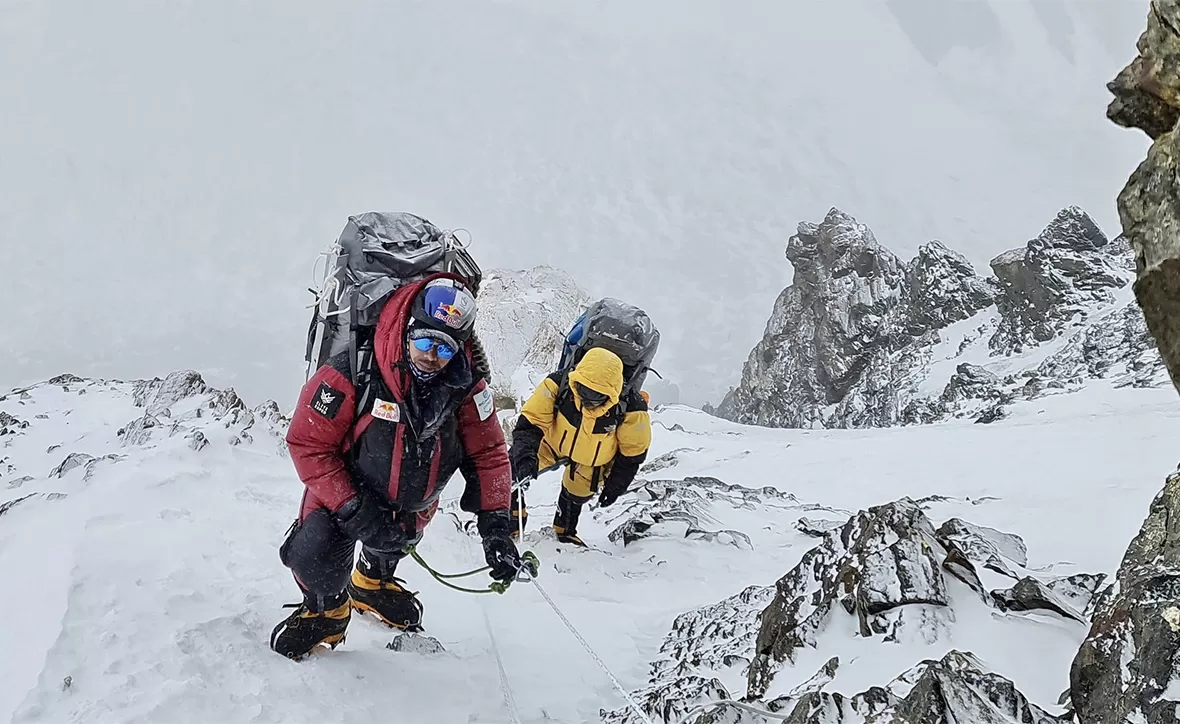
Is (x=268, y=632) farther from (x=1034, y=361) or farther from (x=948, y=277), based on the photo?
(x=948, y=277)

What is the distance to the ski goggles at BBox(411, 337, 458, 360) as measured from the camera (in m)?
4.53

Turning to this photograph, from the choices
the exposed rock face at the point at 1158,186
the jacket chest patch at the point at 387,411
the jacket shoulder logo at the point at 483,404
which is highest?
the exposed rock face at the point at 1158,186

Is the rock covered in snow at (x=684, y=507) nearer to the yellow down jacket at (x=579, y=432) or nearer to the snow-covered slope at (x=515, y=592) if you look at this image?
the snow-covered slope at (x=515, y=592)

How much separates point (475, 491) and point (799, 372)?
41560 mm

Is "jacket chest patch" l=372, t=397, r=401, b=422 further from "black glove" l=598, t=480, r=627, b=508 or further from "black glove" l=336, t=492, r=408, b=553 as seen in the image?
"black glove" l=598, t=480, r=627, b=508

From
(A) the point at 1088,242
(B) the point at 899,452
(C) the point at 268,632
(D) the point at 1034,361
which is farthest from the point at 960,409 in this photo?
(C) the point at 268,632

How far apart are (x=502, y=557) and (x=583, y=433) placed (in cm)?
323

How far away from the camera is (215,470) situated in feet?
31.5

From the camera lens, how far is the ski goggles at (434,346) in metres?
4.53

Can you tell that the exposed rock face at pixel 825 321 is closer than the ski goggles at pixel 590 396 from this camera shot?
No

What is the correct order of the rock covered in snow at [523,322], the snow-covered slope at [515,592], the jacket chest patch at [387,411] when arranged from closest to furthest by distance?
the snow-covered slope at [515,592]
the jacket chest patch at [387,411]
the rock covered in snow at [523,322]

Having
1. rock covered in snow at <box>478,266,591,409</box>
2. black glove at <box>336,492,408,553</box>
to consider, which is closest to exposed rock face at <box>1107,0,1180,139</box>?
black glove at <box>336,492,408,553</box>

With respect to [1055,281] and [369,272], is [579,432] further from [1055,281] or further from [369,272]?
[1055,281]

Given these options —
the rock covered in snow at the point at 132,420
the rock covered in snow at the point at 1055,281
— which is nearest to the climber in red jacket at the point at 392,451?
the rock covered in snow at the point at 132,420
